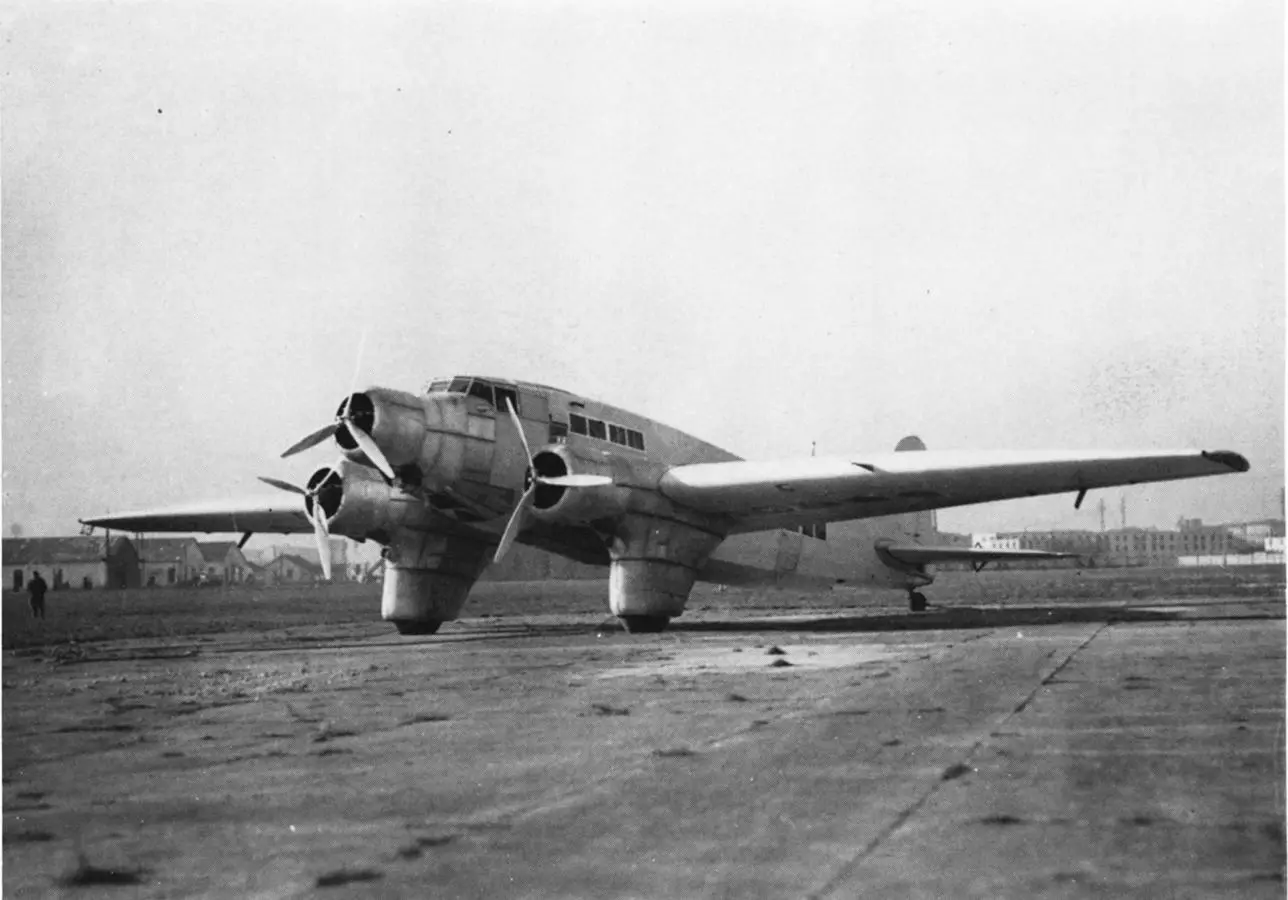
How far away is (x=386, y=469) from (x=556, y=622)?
28.7ft

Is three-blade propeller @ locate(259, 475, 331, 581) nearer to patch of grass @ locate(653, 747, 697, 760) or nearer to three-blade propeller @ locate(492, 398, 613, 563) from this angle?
three-blade propeller @ locate(492, 398, 613, 563)

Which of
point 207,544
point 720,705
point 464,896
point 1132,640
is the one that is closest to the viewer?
point 464,896

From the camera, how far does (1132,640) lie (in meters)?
15.9

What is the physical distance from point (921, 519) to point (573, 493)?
15507 mm

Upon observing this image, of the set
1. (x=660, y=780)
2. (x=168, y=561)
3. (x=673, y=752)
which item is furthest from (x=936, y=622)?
(x=168, y=561)

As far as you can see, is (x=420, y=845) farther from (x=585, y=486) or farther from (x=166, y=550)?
(x=166, y=550)

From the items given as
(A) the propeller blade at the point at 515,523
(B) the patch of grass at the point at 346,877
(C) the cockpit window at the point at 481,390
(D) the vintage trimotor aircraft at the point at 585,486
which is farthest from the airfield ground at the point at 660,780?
(C) the cockpit window at the point at 481,390

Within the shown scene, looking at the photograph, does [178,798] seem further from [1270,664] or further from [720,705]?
[1270,664]

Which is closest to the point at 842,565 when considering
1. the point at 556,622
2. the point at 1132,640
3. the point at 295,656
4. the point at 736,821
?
the point at 556,622

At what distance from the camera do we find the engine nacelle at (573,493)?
63.6 ft

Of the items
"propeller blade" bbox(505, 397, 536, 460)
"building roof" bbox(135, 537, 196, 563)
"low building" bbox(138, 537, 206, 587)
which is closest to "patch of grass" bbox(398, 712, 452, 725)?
"propeller blade" bbox(505, 397, 536, 460)

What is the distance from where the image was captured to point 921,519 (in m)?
32.1

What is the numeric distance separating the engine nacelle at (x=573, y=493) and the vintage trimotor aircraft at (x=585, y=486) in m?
0.02

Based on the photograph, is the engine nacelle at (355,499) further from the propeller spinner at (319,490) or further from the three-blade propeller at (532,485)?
the three-blade propeller at (532,485)
